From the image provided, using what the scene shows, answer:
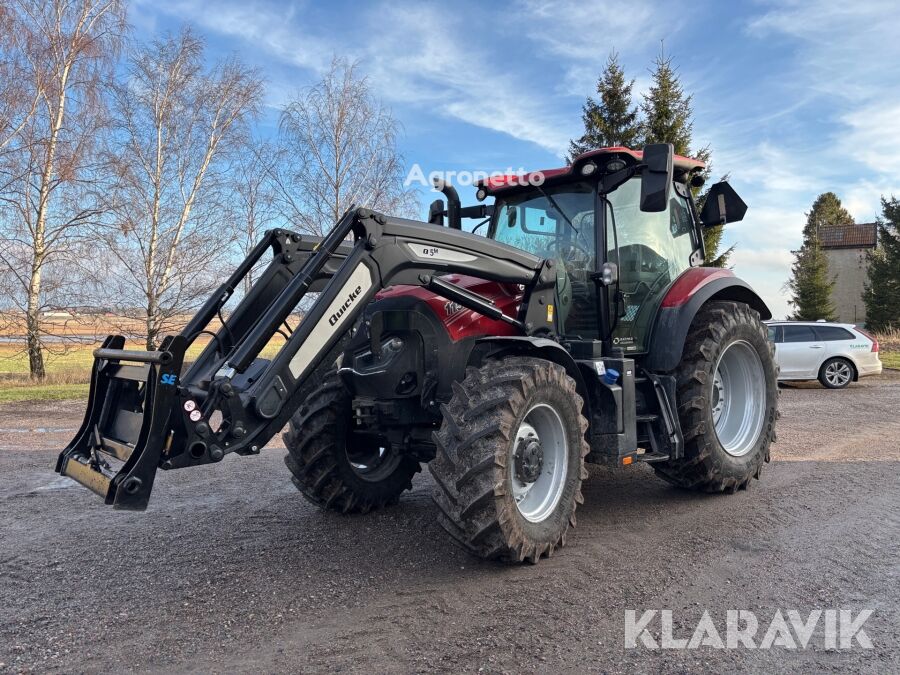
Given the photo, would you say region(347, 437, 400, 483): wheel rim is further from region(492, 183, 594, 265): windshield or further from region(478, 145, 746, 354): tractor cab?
region(492, 183, 594, 265): windshield

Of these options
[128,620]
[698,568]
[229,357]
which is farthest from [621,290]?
[128,620]

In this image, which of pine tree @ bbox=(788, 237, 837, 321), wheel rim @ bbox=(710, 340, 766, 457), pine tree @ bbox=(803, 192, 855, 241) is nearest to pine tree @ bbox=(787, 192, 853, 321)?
pine tree @ bbox=(788, 237, 837, 321)

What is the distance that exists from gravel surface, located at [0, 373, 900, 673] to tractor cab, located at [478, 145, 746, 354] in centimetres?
150

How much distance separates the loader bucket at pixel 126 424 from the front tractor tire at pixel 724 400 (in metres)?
3.68

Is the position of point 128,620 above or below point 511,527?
below

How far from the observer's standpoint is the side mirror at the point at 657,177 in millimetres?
4445

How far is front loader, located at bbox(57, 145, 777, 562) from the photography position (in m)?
3.52

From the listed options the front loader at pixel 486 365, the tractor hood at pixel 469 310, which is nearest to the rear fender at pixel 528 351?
the front loader at pixel 486 365

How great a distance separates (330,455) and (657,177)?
3.01 meters

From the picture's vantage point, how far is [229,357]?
367 centimetres

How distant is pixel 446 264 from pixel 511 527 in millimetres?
1607

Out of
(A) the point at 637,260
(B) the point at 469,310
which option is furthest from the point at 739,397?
(B) the point at 469,310

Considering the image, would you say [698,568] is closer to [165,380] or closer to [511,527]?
[511,527]

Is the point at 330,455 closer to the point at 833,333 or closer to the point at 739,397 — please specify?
the point at 739,397
